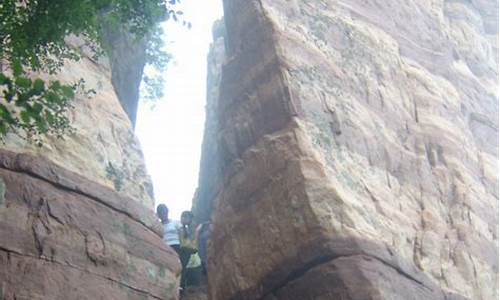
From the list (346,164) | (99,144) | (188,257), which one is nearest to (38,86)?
(99,144)

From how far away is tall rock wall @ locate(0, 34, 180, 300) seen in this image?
11.1 metres

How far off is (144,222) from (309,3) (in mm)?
6769

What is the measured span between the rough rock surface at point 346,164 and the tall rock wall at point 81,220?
185cm

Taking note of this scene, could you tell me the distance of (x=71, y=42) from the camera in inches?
600

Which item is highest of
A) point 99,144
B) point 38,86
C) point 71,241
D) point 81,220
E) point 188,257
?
→ point 99,144

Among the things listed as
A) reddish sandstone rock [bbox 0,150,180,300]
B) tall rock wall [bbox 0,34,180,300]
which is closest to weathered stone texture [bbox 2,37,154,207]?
tall rock wall [bbox 0,34,180,300]

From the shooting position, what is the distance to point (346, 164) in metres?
14.1

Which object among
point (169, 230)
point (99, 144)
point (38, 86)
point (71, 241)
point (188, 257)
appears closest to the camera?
point (38, 86)

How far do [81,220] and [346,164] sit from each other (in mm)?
5115

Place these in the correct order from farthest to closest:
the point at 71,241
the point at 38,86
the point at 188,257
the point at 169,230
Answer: the point at 188,257
the point at 169,230
the point at 71,241
the point at 38,86

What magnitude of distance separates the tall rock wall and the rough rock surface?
6.07 feet

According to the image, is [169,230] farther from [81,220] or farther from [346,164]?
[346,164]

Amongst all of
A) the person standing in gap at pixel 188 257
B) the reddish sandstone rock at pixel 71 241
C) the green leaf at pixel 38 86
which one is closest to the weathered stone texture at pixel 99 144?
the reddish sandstone rock at pixel 71 241

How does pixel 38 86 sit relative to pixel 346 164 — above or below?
below
